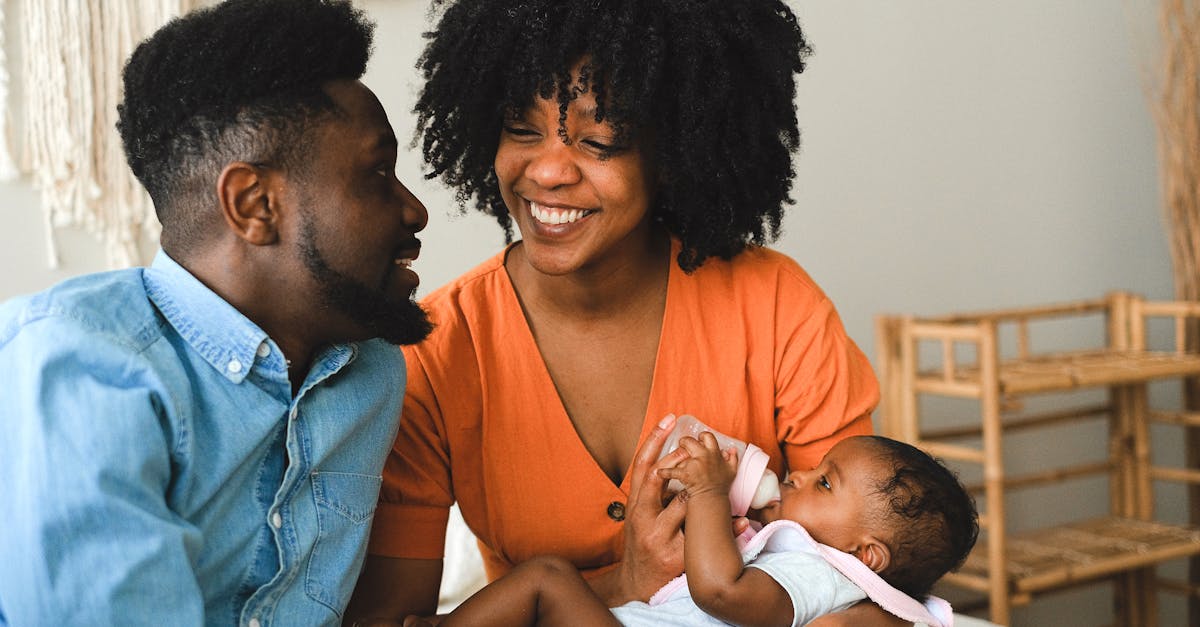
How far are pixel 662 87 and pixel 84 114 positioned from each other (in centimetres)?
124

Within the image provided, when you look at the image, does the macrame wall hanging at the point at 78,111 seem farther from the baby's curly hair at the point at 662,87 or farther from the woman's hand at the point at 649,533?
the woman's hand at the point at 649,533

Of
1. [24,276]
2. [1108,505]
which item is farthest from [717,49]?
[1108,505]

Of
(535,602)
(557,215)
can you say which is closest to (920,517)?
(535,602)

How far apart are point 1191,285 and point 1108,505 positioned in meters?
0.82

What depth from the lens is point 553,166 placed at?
5.01 ft

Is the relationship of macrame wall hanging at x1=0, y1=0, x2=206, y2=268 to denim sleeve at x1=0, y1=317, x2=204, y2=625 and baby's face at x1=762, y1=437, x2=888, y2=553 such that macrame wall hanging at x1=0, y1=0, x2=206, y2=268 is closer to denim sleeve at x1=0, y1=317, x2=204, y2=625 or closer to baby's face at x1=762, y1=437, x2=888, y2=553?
denim sleeve at x1=0, y1=317, x2=204, y2=625

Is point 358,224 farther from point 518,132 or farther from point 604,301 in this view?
point 604,301

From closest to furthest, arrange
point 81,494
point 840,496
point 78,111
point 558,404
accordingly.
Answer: point 81,494 → point 840,496 → point 558,404 → point 78,111

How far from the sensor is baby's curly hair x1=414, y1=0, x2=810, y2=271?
1.55m

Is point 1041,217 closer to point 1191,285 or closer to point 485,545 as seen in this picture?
point 1191,285

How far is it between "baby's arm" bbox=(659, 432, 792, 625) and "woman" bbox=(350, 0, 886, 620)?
0.18 ft

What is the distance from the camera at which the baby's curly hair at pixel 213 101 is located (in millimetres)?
1251

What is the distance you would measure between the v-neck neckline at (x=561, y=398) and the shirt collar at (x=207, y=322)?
52 centimetres

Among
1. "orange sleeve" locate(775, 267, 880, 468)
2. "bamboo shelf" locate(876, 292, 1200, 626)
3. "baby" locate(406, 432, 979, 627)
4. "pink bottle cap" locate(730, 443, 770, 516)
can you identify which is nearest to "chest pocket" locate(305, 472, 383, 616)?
"baby" locate(406, 432, 979, 627)
